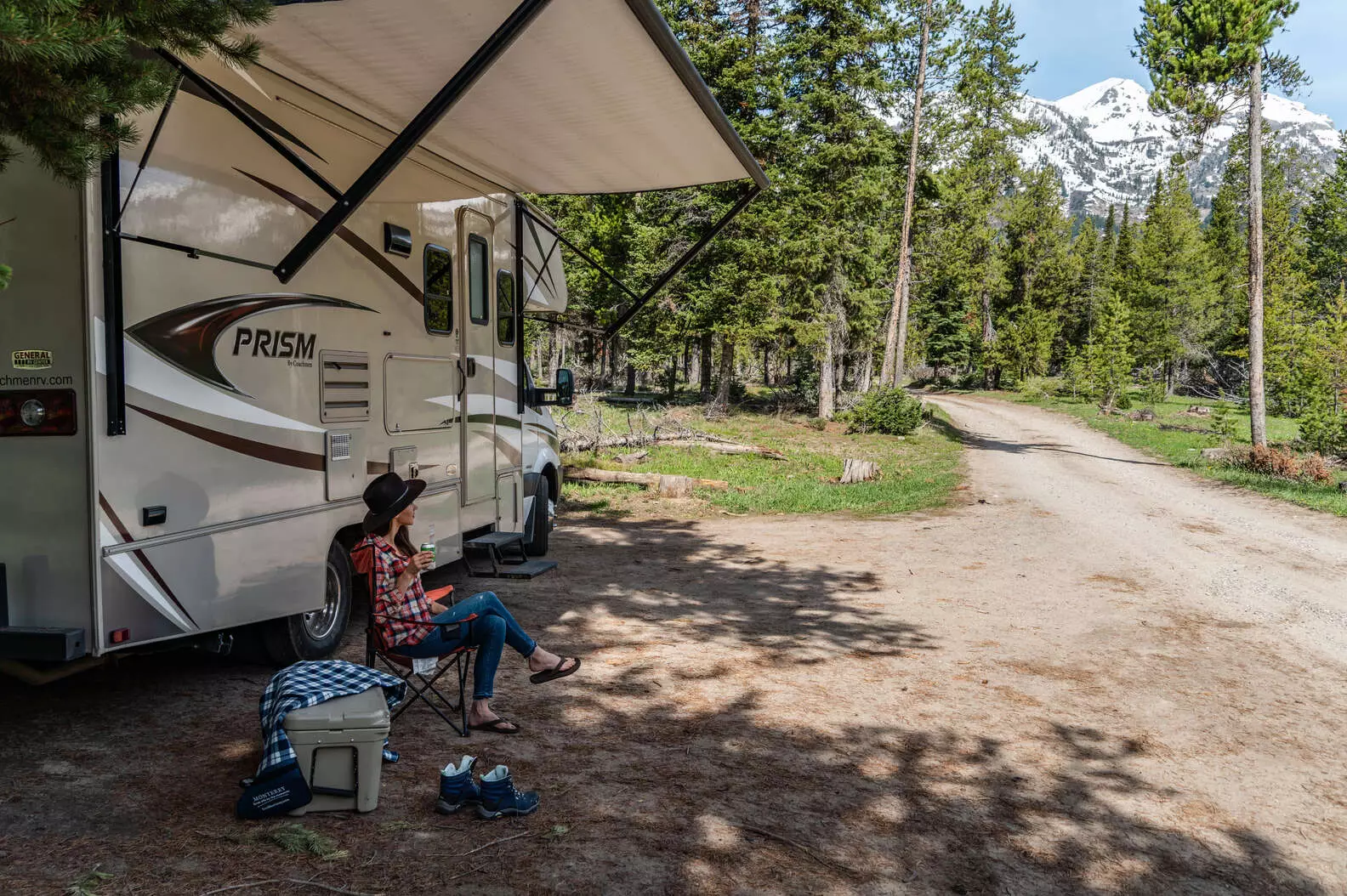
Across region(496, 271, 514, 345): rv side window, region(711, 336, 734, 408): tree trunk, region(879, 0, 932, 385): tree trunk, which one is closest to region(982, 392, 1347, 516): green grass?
region(879, 0, 932, 385): tree trunk

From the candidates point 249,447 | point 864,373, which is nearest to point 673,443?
point 249,447

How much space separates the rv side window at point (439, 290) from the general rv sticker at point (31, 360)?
9.22ft

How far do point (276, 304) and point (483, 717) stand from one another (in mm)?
2491

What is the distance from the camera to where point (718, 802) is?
402 centimetres

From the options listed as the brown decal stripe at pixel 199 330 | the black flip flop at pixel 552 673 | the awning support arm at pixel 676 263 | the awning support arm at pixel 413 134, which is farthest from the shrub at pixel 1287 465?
the brown decal stripe at pixel 199 330

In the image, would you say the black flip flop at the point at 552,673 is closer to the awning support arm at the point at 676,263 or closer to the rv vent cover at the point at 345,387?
the rv vent cover at the point at 345,387

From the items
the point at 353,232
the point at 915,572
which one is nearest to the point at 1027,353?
the point at 915,572

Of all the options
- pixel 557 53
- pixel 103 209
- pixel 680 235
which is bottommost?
pixel 103 209

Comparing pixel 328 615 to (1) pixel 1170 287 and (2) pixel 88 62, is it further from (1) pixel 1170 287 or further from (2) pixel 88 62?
(1) pixel 1170 287

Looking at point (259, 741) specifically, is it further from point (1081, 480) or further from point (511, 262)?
point (1081, 480)

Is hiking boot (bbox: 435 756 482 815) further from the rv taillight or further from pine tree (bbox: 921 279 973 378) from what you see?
pine tree (bbox: 921 279 973 378)

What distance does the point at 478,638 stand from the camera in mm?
4734

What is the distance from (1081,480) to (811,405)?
13.8m

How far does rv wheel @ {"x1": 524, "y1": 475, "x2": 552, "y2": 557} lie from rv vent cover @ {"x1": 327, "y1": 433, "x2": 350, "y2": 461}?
3376mm
